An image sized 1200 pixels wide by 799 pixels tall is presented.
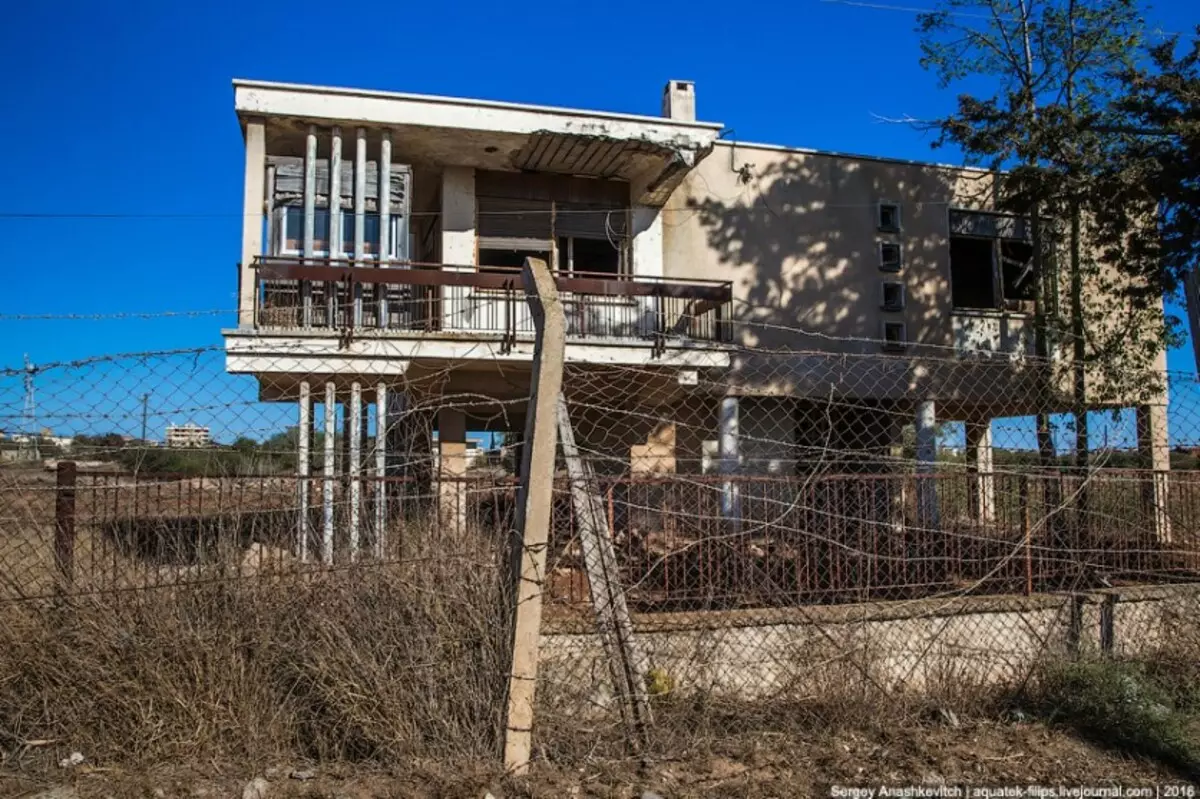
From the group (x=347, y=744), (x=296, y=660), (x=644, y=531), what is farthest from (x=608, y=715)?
(x=644, y=531)

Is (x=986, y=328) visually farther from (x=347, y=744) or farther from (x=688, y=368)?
(x=347, y=744)

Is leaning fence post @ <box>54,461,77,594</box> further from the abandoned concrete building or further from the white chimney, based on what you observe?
the white chimney

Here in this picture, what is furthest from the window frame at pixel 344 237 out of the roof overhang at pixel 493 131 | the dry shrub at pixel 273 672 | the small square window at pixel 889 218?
the dry shrub at pixel 273 672

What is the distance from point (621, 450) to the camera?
13.9 meters

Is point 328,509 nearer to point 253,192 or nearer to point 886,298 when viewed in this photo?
point 253,192

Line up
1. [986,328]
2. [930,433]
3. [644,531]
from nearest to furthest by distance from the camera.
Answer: [644,531], [930,433], [986,328]

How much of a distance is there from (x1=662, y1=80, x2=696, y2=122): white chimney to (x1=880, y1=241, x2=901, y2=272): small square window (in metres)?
3.90

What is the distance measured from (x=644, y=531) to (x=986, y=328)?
1269 cm

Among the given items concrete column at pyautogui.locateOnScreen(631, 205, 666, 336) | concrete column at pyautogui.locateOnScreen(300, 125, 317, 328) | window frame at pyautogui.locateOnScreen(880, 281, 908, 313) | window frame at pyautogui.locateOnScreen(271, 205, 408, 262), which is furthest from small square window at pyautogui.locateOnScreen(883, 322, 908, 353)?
concrete column at pyautogui.locateOnScreen(300, 125, 317, 328)

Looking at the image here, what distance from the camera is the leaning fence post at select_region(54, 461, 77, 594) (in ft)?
13.3

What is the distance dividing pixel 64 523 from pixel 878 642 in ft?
13.0

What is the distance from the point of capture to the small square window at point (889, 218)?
16047mm

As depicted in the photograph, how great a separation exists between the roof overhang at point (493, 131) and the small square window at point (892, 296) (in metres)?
4.16

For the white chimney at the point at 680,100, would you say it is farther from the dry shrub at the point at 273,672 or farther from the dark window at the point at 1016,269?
the dry shrub at the point at 273,672
